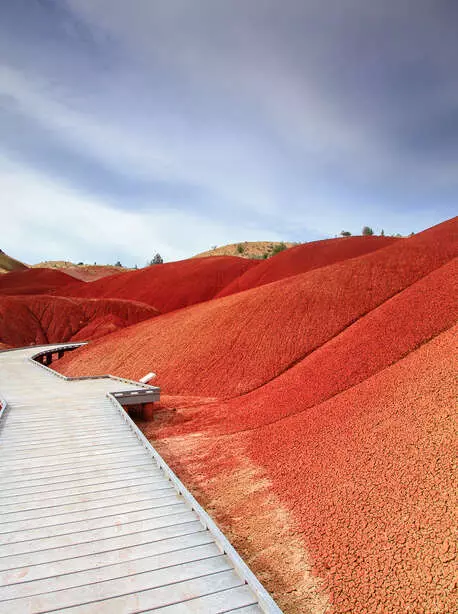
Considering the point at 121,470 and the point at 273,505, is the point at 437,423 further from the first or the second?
the point at 121,470

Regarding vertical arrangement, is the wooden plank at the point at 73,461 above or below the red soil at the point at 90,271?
below

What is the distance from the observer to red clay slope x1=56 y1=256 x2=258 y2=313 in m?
53.3

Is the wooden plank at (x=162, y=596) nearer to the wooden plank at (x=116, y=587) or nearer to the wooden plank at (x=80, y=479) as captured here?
the wooden plank at (x=116, y=587)

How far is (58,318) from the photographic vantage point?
39594 millimetres

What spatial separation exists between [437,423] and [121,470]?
16.7 feet

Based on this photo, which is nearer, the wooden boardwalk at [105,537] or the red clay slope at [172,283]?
the wooden boardwalk at [105,537]

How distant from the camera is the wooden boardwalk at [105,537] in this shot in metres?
3.55

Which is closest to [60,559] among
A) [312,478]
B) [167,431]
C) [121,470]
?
[121,470]

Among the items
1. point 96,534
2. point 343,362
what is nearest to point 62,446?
point 96,534

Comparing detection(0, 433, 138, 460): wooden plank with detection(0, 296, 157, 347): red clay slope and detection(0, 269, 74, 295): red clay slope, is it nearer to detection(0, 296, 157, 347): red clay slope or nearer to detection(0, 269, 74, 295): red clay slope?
detection(0, 296, 157, 347): red clay slope

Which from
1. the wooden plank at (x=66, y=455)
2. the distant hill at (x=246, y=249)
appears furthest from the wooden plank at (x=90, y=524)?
the distant hill at (x=246, y=249)

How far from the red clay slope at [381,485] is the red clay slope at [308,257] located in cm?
3265

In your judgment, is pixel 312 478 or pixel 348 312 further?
pixel 348 312

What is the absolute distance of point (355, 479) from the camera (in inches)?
249
